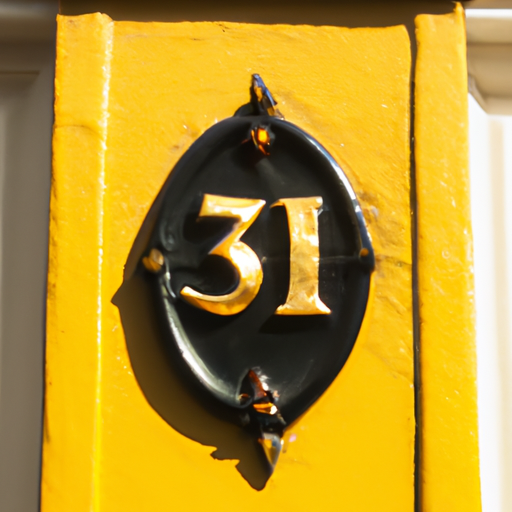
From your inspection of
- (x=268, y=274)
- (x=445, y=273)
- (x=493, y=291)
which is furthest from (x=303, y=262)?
(x=493, y=291)

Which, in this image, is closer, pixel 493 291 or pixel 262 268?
pixel 262 268

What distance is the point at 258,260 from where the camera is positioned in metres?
0.81

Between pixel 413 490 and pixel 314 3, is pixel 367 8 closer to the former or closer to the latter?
pixel 314 3

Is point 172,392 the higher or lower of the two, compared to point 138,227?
lower

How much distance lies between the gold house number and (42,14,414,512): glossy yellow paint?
0.32ft

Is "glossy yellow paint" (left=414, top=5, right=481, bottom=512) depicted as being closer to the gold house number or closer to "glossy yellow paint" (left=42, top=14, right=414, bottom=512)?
"glossy yellow paint" (left=42, top=14, right=414, bottom=512)

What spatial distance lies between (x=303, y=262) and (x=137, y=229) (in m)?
0.26

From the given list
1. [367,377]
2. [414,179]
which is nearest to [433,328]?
[367,377]

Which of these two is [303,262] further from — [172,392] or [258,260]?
[172,392]

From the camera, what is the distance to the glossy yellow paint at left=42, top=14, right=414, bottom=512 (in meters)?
0.80

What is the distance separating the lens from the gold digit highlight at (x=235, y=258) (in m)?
0.79

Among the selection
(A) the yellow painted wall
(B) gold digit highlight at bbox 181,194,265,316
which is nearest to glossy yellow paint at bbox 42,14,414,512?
(A) the yellow painted wall

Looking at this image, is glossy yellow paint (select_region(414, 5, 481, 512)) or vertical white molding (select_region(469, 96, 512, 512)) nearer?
glossy yellow paint (select_region(414, 5, 481, 512))

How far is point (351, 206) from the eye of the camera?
808 millimetres
